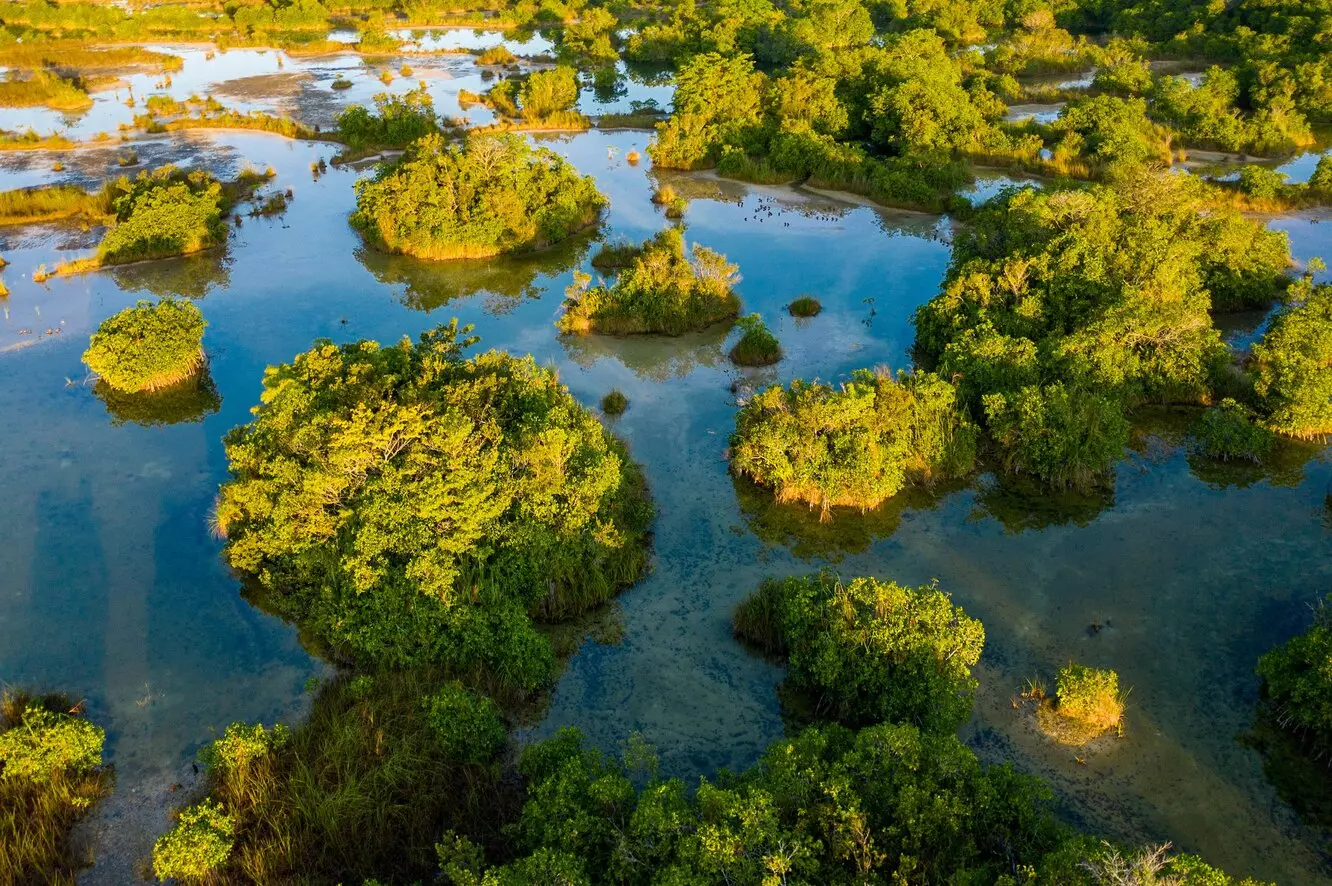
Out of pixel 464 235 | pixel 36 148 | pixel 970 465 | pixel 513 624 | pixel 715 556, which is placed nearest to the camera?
pixel 513 624

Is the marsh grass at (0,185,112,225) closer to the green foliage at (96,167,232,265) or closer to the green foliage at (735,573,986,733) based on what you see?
the green foliage at (96,167,232,265)

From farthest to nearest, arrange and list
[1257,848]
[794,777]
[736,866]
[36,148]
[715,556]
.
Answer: [36,148] → [715,556] → [1257,848] → [794,777] → [736,866]

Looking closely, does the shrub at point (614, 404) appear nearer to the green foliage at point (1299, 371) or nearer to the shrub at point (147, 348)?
the shrub at point (147, 348)

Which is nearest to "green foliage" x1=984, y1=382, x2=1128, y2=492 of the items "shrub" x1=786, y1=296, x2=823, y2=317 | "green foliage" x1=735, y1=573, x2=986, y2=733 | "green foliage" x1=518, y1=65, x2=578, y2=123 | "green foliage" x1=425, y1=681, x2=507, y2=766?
"green foliage" x1=735, y1=573, x2=986, y2=733

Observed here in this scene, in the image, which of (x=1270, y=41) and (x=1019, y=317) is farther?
(x=1270, y=41)

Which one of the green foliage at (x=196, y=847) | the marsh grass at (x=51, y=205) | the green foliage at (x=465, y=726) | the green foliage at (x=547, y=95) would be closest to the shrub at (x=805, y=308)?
the green foliage at (x=465, y=726)

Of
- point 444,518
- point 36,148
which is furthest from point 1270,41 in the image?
point 36,148

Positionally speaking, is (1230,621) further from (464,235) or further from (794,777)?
(464,235)

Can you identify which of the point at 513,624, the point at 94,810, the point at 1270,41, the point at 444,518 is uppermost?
the point at 1270,41

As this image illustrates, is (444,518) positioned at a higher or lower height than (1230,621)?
higher
